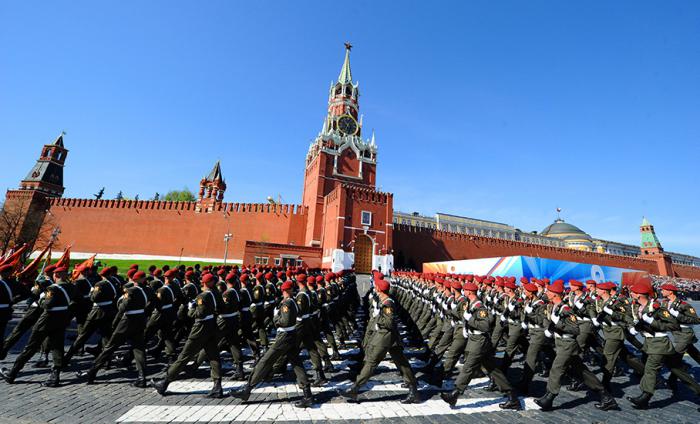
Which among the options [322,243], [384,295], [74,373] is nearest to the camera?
[384,295]

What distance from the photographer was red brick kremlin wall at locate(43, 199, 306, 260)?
37938 millimetres

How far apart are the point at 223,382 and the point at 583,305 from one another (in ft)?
22.4

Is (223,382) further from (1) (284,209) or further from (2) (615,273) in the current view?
(1) (284,209)

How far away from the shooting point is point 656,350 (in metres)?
5.75

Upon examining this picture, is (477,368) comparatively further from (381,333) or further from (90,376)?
(90,376)

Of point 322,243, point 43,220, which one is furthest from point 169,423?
point 43,220

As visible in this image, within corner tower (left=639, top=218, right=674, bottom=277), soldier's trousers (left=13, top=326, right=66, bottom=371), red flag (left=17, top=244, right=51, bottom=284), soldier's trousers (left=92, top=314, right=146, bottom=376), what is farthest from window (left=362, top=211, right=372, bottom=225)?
corner tower (left=639, top=218, right=674, bottom=277)

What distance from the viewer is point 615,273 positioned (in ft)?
69.6

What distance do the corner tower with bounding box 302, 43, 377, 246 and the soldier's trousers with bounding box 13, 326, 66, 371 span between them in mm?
29833

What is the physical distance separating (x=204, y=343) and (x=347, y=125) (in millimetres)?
42479

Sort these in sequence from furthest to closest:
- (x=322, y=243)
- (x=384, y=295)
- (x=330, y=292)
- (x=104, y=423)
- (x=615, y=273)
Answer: (x=322, y=243) → (x=615, y=273) → (x=330, y=292) → (x=384, y=295) → (x=104, y=423)

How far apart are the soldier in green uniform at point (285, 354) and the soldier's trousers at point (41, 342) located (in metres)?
3.32

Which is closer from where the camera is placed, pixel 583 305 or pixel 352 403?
pixel 352 403

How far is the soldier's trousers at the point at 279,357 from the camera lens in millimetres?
5230
